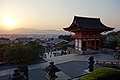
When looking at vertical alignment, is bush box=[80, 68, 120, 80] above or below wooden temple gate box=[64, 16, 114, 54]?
below

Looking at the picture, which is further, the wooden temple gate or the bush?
the wooden temple gate

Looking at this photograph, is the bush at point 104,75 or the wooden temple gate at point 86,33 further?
the wooden temple gate at point 86,33

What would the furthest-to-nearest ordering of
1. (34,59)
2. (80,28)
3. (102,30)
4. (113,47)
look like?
(113,47) → (102,30) → (80,28) → (34,59)

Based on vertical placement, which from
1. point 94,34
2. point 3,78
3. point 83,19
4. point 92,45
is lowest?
point 3,78

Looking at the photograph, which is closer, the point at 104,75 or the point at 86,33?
the point at 104,75

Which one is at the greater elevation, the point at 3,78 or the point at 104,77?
the point at 104,77

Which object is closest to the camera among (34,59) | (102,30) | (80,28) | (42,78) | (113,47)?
(42,78)

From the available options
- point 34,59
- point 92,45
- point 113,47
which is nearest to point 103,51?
point 92,45

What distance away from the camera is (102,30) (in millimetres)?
24094

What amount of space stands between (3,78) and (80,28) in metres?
13.8

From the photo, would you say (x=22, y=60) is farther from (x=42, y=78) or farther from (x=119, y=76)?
(x=119, y=76)

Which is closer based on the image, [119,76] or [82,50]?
[119,76]

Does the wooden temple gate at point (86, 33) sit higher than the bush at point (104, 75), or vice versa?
the wooden temple gate at point (86, 33)

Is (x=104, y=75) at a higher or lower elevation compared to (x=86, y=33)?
lower
